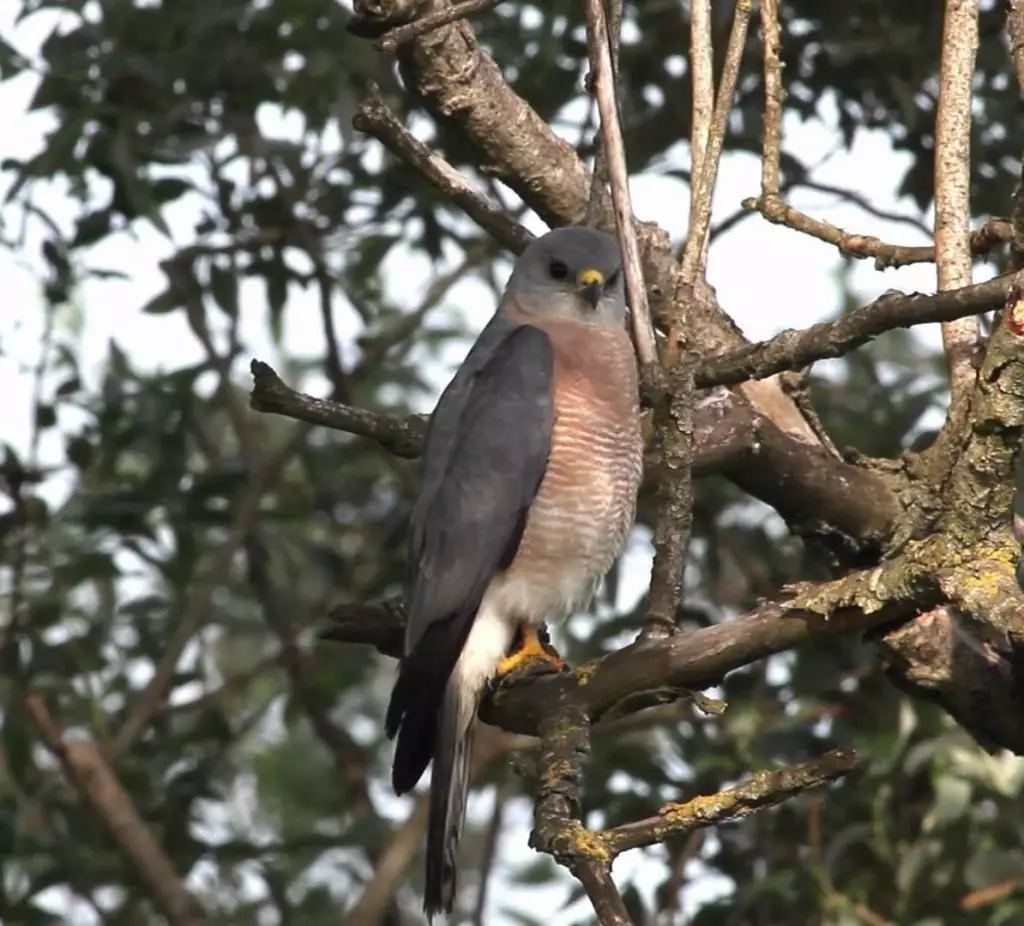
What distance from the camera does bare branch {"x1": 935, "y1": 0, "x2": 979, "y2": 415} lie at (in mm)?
3016

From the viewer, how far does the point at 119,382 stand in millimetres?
5012

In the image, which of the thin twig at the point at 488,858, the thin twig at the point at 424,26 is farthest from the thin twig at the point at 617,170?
the thin twig at the point at 488,858

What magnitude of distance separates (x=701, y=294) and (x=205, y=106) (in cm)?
186

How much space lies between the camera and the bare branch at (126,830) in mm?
4594

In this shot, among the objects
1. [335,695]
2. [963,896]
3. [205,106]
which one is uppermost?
[205,106]

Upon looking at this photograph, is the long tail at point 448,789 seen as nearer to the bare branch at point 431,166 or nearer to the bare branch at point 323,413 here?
the bare branch at point 323,413

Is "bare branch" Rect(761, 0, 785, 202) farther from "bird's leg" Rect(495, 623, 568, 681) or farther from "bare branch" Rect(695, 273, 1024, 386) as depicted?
"bird's leg" Rect(495, 623, 568, 681)

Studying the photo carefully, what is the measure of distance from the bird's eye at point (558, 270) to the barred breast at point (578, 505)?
0.81 ft

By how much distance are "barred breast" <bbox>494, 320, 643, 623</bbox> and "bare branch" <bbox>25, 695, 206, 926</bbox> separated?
4.23 feet

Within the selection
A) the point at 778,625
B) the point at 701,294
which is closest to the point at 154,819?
the point at 701,294

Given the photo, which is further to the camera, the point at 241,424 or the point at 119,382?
the point at 241,424

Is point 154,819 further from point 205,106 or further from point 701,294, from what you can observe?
point 701,294

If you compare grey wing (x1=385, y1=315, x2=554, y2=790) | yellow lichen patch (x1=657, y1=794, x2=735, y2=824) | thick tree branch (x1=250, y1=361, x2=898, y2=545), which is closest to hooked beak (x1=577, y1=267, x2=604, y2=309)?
grey wing (x1=385, y1=315, x2=554, y2=790)

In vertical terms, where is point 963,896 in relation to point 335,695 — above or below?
below
